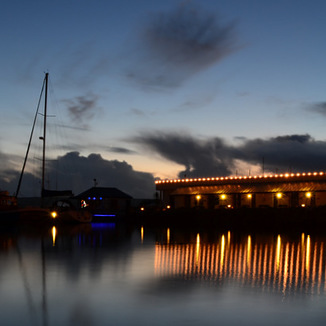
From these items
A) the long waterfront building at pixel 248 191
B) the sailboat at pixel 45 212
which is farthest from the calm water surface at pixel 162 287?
the long waterfront building at pixel 248 191

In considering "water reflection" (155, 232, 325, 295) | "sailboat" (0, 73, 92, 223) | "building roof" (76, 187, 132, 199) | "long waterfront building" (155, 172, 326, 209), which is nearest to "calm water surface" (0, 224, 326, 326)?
"water reflection" (155, 232, 325, 295)

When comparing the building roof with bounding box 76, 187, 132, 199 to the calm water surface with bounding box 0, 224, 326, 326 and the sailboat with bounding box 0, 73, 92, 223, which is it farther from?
the calm water surface with bounding box 0, 224, 326, 326

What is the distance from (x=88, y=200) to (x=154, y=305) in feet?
215

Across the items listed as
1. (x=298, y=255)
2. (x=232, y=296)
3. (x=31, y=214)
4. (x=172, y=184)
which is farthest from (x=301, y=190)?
(x=232, y=296)

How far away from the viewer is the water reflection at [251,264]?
1678cm

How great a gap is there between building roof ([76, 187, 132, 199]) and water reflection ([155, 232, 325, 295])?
1906 inches

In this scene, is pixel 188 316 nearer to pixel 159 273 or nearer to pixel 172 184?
pixel 159 273

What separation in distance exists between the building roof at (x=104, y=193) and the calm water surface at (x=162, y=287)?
51.2 metres

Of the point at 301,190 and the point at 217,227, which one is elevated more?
the point at 301,190

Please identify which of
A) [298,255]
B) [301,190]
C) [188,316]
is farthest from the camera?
[301,190]

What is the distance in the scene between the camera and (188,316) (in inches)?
472

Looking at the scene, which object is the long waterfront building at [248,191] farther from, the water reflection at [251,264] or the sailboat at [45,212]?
the water reflection at [251,264]

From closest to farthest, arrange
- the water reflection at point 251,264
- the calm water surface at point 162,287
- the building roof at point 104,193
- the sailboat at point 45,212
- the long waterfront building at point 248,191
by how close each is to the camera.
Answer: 1. the calm water surface at point 162,287
2. the water reflection at point 251,264
3. the sailboat at point 45,212
4. the long waterfront building at point 248,191
5. the building roof at point 104,193

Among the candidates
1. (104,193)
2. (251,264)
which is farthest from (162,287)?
(104,193)
